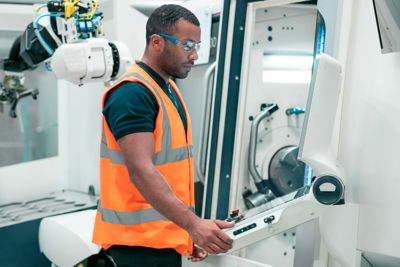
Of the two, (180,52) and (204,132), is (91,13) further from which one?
(180,52)

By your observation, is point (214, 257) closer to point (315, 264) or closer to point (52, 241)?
point (315, 264)

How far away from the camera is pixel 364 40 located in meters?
2.31

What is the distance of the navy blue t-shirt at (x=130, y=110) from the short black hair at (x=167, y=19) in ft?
0.99

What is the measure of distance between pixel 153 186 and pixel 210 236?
32 cm

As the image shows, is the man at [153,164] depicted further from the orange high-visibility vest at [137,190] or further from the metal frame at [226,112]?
the metal frame at [226,112]

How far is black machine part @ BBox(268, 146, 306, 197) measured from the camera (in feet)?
13.1

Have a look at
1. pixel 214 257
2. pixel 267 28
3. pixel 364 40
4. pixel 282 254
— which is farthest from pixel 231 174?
pixel 364 40

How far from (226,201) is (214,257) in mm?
1484

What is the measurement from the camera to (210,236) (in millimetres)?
2119

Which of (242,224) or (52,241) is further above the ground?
(242,224)

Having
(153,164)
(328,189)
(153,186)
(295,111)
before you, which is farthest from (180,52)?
(295,111)

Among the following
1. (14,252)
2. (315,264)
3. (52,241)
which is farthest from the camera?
(14,252)

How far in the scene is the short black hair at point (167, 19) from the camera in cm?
226

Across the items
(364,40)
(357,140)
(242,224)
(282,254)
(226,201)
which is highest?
(364,40)
